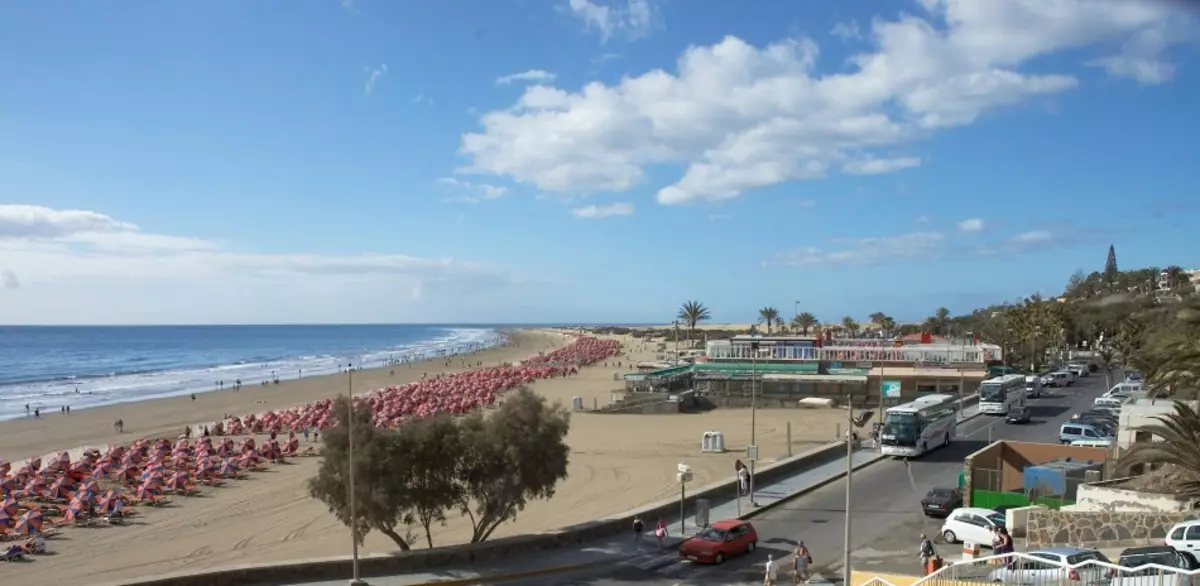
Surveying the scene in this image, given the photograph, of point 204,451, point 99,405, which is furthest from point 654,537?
point 99,405

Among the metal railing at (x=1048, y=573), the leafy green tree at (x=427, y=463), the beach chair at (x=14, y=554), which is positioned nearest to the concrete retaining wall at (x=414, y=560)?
the leafy green tree at (x=427, y=463)

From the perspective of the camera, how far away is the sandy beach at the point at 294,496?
1008 inches

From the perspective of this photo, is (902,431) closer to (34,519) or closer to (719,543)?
(719,543)

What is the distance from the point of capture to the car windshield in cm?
2102

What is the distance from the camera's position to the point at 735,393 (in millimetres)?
61469

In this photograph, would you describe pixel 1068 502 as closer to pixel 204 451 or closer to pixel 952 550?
pixel 952 550

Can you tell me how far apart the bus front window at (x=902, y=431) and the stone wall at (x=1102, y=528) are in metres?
16.6

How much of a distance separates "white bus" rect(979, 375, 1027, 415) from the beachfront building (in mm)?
6841

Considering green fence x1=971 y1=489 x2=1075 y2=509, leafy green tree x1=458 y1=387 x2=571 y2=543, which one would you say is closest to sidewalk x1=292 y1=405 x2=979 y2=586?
leafy green tree x1=458 y1=387 x2=571 y2=543

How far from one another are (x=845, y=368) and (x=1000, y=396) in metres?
15.6

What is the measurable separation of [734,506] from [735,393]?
115 ft

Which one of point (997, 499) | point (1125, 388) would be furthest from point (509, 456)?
point (1125, 388)

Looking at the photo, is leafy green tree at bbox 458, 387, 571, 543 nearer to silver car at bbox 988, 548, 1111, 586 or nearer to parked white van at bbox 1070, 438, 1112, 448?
silver car at bbox 988, 548, 1111, 586

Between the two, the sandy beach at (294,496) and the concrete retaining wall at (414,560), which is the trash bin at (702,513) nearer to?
the concrete retaining wall at (414,560)
